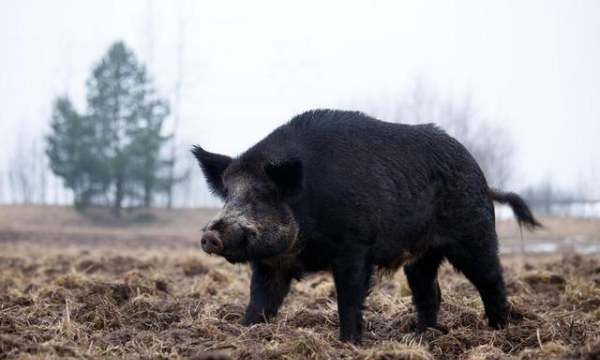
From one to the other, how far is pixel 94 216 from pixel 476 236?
37.3 m

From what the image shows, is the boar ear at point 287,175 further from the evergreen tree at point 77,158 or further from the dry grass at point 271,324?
the evergreen tree at point 77,158

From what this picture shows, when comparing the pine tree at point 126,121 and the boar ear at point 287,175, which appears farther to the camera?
the pine tree at point 126,121

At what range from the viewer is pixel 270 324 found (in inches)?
236

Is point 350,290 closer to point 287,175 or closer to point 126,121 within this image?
point 287,175

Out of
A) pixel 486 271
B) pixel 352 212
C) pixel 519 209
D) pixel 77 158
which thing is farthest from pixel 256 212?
pixel 77 158

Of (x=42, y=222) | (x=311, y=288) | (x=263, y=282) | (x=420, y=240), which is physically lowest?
(x=42, y=222)

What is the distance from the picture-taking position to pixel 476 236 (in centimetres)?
696

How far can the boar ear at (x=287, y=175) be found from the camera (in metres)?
5.97

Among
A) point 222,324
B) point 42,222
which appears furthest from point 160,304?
point 42,222

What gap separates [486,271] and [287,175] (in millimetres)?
2414

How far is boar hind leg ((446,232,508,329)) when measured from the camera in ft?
22.6

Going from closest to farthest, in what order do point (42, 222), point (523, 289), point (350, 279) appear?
point (350, 279) < point (523, 289) < point (42, 222)

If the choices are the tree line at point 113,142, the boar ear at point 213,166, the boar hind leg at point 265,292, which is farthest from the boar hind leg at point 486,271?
the tree line at point 113,142

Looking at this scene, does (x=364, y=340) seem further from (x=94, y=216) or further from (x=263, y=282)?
(x=94, y=216)
